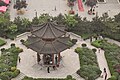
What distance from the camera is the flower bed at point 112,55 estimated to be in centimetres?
5022

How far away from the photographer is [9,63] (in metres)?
51.9

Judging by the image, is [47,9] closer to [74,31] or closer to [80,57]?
[74,31]

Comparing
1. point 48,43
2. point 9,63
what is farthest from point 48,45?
point 9,63

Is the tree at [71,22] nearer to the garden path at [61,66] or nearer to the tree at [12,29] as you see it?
the garden path at [61,66]

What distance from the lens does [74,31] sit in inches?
2484

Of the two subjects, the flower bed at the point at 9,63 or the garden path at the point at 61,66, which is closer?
the flower bed at the point at 9,63

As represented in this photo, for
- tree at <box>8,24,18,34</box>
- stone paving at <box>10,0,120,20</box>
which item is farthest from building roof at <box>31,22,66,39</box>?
stone paving at <box>10,0,120,20</box>

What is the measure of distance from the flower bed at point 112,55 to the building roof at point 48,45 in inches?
326

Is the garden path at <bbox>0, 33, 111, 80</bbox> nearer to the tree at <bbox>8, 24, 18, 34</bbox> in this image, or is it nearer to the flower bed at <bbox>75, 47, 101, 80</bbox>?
the flower bed at <bbox>75, 47, 101, 80</bbox>

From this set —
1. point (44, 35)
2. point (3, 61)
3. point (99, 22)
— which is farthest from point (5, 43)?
point (99, 22)

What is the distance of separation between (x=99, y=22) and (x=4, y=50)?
19.2m

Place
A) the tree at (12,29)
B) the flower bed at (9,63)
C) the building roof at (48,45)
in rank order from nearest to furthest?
the flower bed at (9,63) → the building roof at (48,45) → the tree at (12,29)

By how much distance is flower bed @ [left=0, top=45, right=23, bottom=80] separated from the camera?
4884cm

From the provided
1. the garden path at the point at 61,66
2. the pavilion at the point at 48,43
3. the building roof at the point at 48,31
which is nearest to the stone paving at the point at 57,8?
the garden path at the point at 61,66
